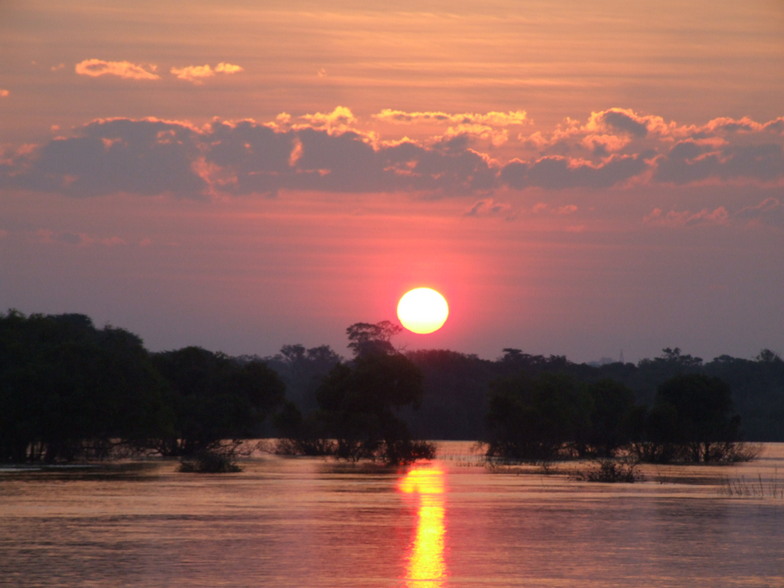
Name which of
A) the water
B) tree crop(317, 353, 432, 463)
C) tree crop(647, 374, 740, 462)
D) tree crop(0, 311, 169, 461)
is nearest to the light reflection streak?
the water

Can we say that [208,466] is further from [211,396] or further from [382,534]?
[382,534]

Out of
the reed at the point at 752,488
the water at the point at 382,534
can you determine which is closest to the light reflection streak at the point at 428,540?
the water at the point at 382,534

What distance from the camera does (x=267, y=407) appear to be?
4060 inches

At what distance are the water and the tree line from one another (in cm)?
2026

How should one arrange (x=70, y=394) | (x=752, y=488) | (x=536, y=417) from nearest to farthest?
(x=752, y=488) < (x=70, y=394) < (x=536, y=417)

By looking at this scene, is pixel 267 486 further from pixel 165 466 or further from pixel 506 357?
pixel 506 357

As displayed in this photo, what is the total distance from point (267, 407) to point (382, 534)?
70889 millimetres

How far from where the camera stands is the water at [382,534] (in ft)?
81.7

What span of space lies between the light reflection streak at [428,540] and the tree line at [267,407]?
97.0 ft

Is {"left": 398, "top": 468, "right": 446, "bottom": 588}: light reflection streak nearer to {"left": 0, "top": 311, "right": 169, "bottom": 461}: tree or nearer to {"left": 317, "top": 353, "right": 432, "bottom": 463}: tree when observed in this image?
{"left": 0, "top": 311, "right": 169, "bottom": 461}: tree

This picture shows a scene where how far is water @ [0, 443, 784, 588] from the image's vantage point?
81.7ft

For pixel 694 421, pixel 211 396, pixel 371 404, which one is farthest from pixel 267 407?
pixel 694 421

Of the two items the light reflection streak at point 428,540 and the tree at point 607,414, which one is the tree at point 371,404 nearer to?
the tree at point 607,414

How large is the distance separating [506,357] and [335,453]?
91556 mm
